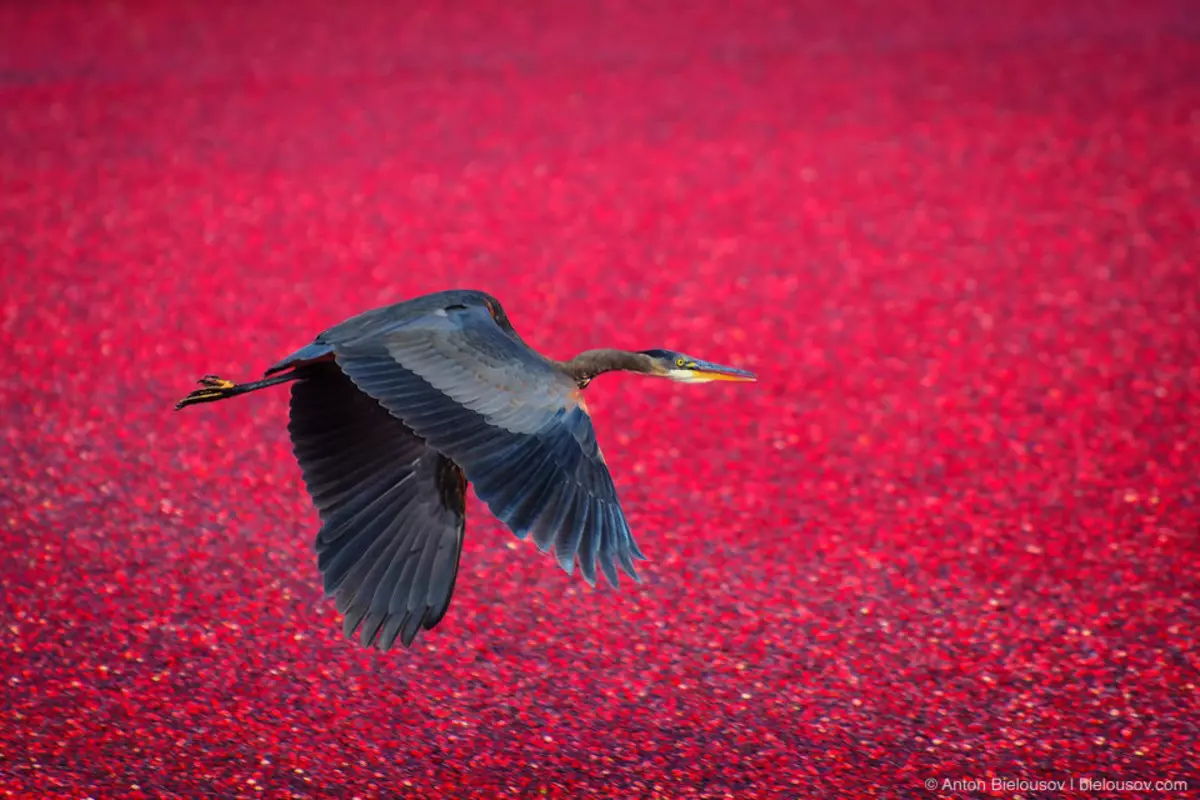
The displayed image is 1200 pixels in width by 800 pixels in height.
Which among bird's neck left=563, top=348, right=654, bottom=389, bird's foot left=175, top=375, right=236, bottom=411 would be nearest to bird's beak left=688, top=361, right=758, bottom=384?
bird's neck left=563, top=348, right=654, bottom=389

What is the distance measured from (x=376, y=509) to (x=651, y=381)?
6.62ft

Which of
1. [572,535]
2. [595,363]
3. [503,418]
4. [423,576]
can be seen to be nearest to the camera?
[572,535]

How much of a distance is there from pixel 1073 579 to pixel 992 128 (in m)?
3.09

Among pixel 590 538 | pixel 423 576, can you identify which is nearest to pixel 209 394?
pixel 423 576

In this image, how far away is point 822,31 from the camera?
739cm

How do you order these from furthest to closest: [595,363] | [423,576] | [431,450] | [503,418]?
[595,363] → [431,450] → [423,576] → [503,418]

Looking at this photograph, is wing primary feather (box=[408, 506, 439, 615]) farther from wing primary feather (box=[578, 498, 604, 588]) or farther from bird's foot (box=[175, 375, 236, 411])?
bird's foot (box=[175, 375, 236, 411])

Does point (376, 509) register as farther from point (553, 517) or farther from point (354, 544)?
point (553, 517)

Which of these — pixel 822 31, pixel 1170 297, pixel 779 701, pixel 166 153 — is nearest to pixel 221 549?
pixel 779 701

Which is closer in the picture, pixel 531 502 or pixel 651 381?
pixel 531 502

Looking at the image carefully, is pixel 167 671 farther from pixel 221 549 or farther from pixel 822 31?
pixel 822 31

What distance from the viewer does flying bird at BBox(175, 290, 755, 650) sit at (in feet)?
8.75

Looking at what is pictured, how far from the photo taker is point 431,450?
10.2 ft

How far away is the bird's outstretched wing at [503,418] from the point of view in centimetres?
262
